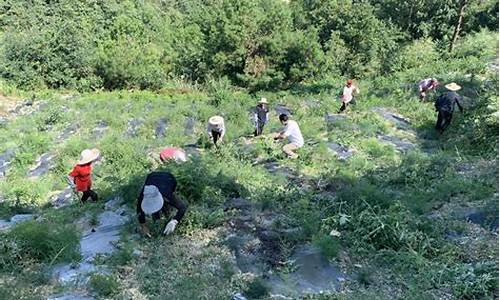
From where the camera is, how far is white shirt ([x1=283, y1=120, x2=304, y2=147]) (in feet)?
34.7

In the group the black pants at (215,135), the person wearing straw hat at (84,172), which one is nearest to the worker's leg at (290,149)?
the black pants at (215,135)

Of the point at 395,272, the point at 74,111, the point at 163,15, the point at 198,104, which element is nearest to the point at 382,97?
the point at 198,104

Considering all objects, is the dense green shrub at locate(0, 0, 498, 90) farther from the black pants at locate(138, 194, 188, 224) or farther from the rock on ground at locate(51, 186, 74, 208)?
the black pants at locate(138, 194, 188, 224)

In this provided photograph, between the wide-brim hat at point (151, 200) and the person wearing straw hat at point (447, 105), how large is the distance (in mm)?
7774

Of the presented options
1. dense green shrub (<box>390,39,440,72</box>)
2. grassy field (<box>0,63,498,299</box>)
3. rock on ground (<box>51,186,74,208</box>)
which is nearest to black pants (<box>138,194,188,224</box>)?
grassy field (<box>0,63,498,299</box>)

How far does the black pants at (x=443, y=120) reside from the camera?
12594mm

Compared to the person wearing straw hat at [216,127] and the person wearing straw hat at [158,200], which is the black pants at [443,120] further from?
the person wearing straw hat at [158,200]

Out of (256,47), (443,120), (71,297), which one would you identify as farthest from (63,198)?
(256,47)

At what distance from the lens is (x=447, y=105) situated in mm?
12375

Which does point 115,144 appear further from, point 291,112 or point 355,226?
point 355,226

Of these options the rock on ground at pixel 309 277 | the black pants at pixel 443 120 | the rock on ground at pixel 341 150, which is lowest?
the rock on ground at pixel 341 150

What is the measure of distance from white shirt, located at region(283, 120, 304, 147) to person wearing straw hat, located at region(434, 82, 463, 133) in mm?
3734

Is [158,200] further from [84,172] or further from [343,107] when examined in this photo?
[343,107]

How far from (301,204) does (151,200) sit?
7.12 ft
